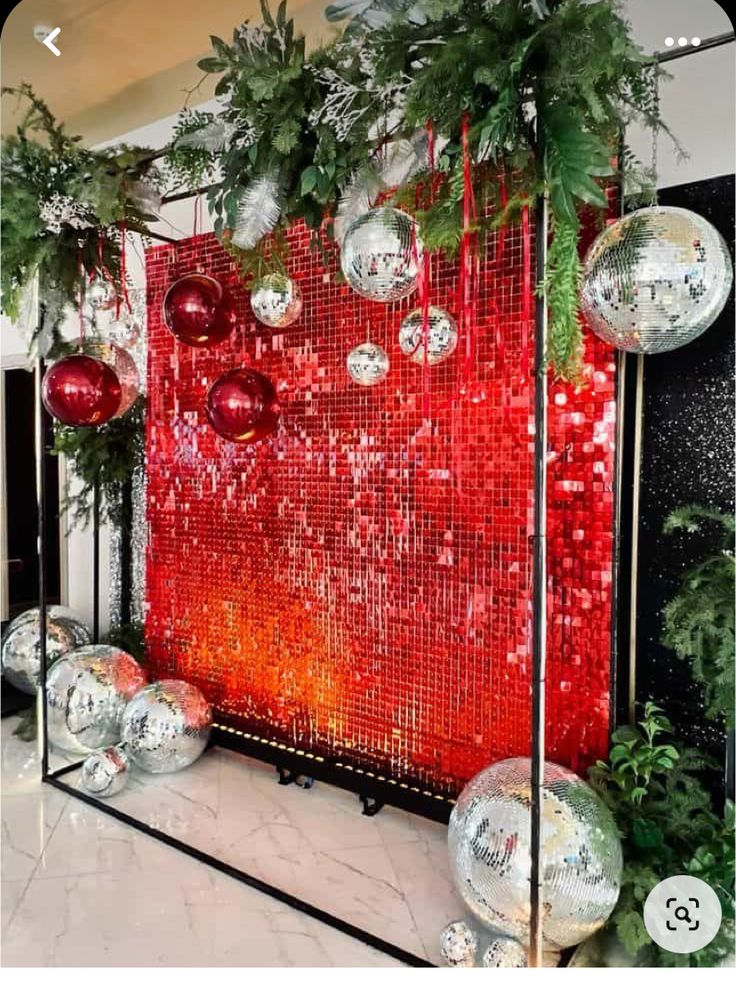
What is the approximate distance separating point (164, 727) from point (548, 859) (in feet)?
5.38

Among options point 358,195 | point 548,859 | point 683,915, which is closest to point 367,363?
point 358,195

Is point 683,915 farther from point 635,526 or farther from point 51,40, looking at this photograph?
point 51,40

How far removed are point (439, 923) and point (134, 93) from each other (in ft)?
10.9

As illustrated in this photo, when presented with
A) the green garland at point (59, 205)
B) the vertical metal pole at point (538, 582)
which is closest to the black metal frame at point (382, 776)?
the vertical metal pole at point (538, 582)

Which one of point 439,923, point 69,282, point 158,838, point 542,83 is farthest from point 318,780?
point 542,83

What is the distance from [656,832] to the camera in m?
1.89

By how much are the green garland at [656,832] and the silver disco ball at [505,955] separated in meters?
0.23

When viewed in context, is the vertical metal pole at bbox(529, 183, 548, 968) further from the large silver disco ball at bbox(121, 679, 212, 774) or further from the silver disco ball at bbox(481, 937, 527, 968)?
the large silver disco ball at bbox(121, 679, 212, 774)

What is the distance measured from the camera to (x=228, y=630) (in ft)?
10.3

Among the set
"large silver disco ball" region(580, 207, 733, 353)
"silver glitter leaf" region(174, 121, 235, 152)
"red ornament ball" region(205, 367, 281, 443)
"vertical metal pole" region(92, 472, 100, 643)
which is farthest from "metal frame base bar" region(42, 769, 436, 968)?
"silver glitter leaf" region(174, 121, 235, 152)

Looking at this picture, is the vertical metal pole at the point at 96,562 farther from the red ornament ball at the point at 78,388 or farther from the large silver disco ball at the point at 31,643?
the red ornament ball at the point at 78,388

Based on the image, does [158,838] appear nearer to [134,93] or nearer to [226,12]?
[226,12]

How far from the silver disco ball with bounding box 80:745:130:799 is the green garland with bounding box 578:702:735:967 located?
70.1 inches

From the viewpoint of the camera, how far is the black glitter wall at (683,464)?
202cm
